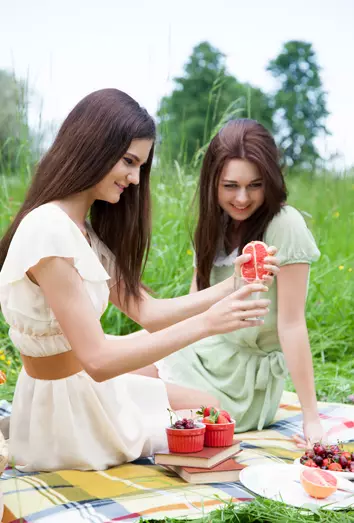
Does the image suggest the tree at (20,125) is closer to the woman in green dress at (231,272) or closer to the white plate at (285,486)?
the woman in green dress at (231,272)

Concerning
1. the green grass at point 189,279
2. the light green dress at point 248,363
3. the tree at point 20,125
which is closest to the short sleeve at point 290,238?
the light green dress at point 248,363

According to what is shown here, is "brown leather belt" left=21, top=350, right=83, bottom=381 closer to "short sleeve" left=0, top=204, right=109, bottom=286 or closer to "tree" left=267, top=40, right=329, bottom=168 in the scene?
"short sleeve" left=0, top=204, right=109, bottom=286

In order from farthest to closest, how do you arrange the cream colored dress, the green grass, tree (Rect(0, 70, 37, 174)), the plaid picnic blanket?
tree (Rect(0, 70, 37, 174)) → the green grass → the cream colored dress → the plaid picnic blanket

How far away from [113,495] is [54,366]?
1.80 ft

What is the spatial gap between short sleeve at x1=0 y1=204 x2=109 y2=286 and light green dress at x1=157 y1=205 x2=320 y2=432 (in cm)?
109

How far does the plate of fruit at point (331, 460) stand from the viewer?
272 cm

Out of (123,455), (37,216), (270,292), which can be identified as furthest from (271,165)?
(123,455)

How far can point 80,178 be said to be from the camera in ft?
8.96

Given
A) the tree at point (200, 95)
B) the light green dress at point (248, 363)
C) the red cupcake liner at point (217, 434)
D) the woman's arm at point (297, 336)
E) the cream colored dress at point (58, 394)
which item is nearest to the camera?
the cream colored dress at point (58, 394)

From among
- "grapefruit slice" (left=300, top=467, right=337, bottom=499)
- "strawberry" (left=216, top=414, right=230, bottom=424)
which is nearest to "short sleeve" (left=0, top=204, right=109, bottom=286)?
"strawberry" (left=216, top=414, right=230, bottom=424)

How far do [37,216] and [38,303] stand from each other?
316mm

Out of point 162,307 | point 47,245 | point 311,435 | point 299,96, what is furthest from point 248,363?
point 299,96

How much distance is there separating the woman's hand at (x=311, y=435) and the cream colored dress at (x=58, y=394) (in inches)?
26.5

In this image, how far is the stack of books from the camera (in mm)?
2713
